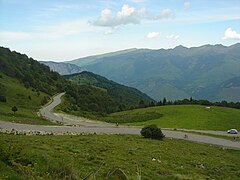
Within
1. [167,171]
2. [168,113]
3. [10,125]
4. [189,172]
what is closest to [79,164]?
[167,171]

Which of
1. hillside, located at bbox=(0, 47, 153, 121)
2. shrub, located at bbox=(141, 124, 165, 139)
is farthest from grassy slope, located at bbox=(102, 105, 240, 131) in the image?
shrub, located at bbox=(141, 124, 165, 139)

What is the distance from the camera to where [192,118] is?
87.5m

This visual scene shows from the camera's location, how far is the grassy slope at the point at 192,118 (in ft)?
261

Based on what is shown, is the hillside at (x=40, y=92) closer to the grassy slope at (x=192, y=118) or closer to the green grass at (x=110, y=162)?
the grassy slope at (x=192, y=118)

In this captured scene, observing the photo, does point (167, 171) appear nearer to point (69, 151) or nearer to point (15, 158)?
point (69, 151)

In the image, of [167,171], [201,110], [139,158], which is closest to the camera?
[167,171]

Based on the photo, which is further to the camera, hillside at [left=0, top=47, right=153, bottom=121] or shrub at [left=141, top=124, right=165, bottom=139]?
hillside at [left=0, top=47, right=153, bottom=121]

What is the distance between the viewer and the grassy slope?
261ft

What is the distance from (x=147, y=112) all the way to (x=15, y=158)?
3446 inches

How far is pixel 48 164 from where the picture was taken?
48.2ft

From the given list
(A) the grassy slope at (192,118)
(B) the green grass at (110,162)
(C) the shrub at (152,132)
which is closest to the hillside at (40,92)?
(A) the grassy slope at (192,118)

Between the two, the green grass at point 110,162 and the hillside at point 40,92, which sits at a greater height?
the hillside at point 40,92

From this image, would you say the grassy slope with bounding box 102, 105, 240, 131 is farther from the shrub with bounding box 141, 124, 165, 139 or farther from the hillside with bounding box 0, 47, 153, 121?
the shrub with bounding box 141, 124, 165, 139

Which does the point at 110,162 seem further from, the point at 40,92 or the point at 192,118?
the point at 40,92
